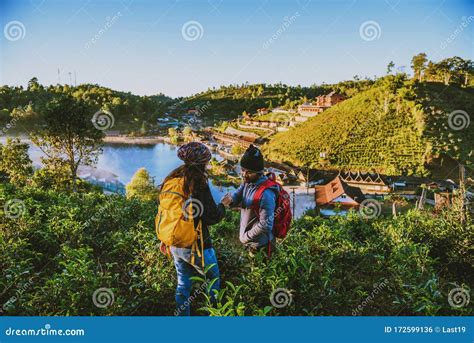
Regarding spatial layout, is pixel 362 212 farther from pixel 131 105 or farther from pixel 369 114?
pixel 369 114

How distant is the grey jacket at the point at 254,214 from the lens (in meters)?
2.21

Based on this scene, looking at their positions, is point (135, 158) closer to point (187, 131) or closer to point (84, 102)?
point (187, 131)

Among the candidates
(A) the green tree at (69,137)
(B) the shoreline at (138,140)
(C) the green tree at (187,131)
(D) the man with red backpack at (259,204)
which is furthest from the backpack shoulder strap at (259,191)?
(C) the green tree at (187,131)

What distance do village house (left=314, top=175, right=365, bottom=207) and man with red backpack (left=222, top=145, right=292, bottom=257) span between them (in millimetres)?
11129

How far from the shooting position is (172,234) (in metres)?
2.05

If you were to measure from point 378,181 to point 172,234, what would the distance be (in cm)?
1456

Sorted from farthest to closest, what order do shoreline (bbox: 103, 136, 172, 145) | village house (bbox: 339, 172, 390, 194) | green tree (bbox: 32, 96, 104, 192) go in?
1. shoreline (bbox: 103, 136, 172, 145)
2. village house (bbox: 339, 172, 390, 194)
3. green tree (bbox: 32, 96, 104, 192)

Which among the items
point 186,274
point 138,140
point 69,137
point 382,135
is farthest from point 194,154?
point 382,135

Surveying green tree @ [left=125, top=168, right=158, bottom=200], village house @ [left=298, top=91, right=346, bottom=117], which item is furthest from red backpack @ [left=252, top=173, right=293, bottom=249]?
village house @ [left=298, top=91, right=346, bottom=117]

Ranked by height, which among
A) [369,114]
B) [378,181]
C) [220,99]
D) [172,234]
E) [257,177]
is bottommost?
[378,181]

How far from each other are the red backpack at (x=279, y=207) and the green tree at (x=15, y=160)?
307 inches

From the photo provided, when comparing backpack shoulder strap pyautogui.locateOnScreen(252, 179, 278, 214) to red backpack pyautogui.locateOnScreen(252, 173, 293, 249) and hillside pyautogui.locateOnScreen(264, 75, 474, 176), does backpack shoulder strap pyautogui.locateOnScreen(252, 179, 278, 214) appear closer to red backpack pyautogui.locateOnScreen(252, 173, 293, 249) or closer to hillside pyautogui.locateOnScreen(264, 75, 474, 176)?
red backpack pyautogui.locateOnScreen(252, 173, 293, 249)

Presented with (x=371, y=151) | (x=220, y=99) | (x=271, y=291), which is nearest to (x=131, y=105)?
(x=220, y=99)

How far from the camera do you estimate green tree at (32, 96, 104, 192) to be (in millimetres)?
8812
